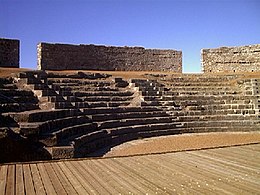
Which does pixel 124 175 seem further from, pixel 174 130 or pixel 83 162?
pixel 174 130

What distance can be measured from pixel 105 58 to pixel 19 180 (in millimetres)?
19380

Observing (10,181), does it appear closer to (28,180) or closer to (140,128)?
(28,180)

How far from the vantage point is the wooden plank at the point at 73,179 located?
4.30m

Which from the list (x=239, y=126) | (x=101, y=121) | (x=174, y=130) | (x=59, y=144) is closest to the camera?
(x=59, y=144)

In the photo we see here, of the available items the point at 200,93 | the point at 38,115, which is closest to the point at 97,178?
the point at 38,115

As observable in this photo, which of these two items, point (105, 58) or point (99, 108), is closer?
point (99, 108)

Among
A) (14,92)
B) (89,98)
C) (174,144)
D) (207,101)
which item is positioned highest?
(14,92)

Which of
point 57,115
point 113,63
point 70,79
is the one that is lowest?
point 57,115

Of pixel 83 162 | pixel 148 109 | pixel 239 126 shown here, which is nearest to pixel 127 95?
A: pixel 148 109

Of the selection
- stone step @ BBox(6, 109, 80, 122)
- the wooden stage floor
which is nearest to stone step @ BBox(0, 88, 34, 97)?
stone step @ BBox(6, 109, 80, 122)

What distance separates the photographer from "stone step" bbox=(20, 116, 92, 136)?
7376 mm

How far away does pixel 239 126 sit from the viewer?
13625mm

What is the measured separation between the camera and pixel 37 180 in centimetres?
475

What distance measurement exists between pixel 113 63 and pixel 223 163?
1889 centimetres
